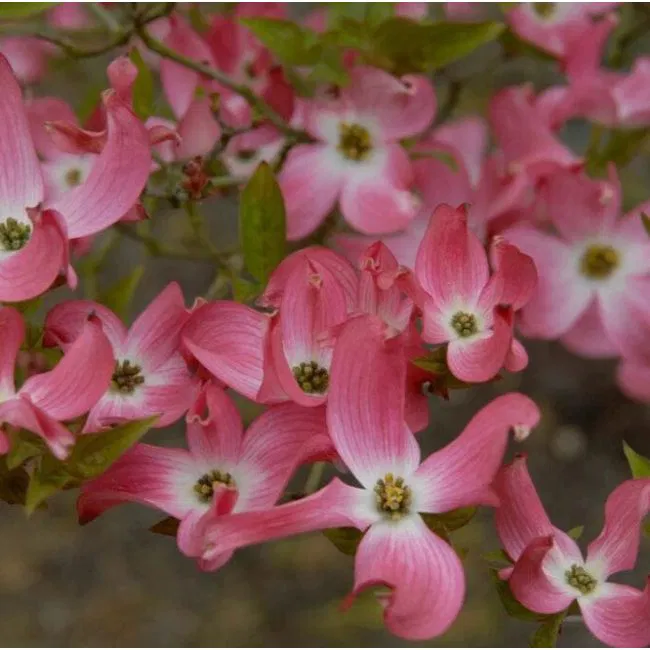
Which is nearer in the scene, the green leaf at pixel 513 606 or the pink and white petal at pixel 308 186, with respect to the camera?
the green leaf at pixel 513 606

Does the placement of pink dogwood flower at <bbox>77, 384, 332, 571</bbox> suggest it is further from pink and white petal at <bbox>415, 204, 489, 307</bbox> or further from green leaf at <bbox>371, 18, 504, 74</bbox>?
green leaf at <bbox>371, 18, 504, 74</bbox>

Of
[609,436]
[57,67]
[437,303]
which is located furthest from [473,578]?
[437,303]

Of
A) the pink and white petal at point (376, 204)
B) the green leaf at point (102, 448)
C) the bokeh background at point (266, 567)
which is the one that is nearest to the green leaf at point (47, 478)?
the green leaf at point (102, 448)

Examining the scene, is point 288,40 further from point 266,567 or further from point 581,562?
point 266,567

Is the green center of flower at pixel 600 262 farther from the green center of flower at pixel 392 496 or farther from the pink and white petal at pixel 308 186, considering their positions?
the green center of flower at pixel 392 496

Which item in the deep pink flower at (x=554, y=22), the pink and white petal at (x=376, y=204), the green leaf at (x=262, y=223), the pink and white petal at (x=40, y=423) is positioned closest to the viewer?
the pink and white petal at (x=40, y=423)

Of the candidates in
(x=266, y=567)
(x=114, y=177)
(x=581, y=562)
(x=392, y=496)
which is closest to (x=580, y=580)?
(x=581, y=562)
